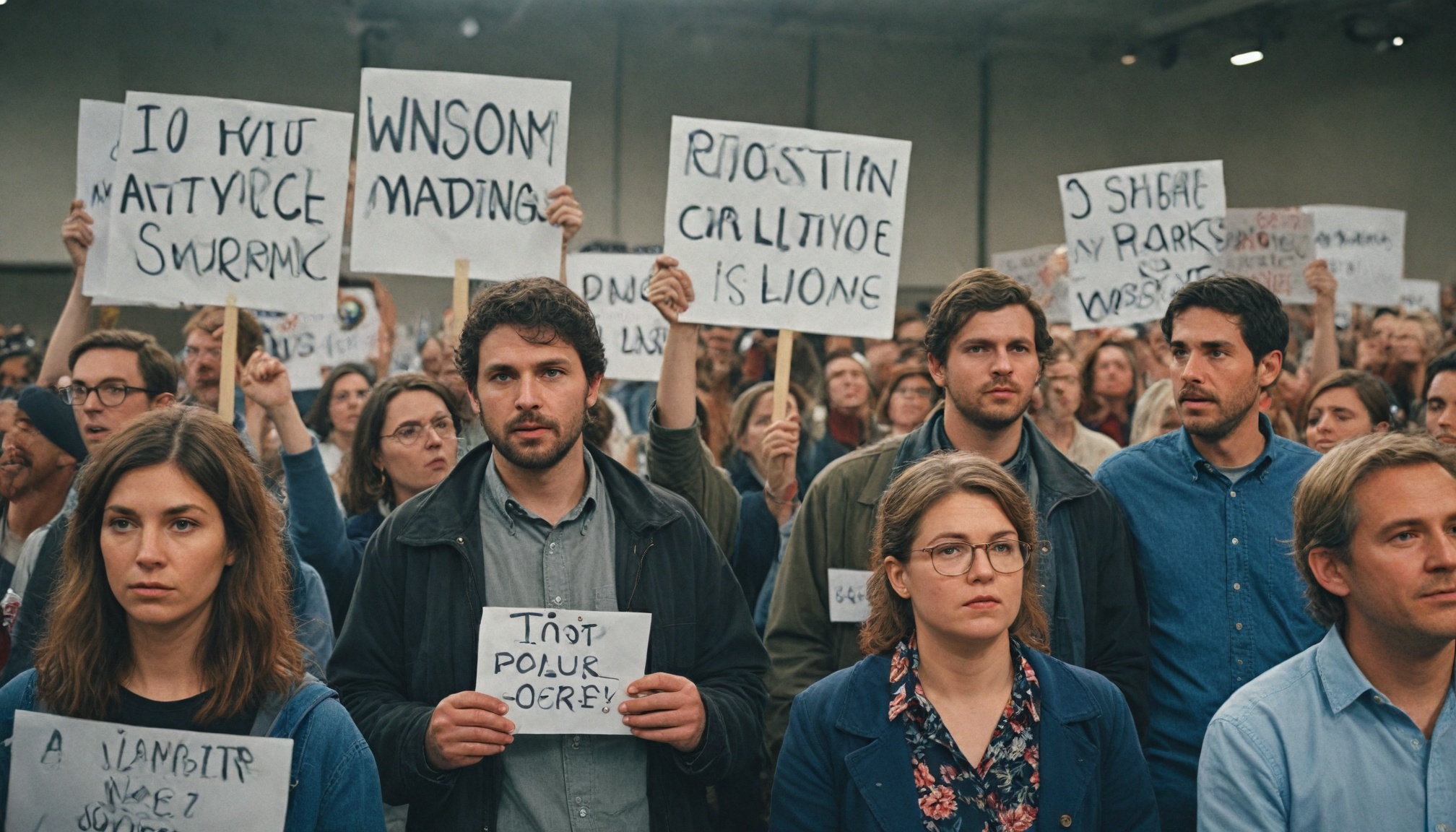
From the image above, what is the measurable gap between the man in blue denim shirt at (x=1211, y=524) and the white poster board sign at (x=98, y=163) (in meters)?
3.35

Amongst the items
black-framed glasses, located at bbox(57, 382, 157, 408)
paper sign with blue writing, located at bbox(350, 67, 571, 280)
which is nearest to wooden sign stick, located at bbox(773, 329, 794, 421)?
paper sign with blue writing, located at bbox(350, 67, 571, 280)

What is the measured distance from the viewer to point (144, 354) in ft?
12.1

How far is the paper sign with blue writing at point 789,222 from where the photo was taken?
4059 mm

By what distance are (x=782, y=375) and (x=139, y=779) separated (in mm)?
2276

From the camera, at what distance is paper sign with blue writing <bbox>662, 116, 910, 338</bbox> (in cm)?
406

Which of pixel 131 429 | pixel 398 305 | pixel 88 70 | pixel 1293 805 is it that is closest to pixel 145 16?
pixel 88 70

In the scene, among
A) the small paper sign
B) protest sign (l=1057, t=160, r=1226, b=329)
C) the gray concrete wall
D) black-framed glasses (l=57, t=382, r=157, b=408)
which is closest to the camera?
the small paper sign

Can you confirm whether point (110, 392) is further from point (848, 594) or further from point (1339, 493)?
point (1339, 493)

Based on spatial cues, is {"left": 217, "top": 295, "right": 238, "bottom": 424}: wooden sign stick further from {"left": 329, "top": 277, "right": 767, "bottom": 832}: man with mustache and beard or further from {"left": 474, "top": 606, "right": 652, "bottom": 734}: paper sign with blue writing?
{"left": 474, "top": 606, "right": 652, "bottom": 734}: paper sign with blue writing

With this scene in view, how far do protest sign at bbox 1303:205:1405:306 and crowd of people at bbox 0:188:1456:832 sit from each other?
14.0ft

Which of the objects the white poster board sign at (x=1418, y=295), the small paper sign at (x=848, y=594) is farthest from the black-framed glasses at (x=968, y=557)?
the white poster board sign at (x=1418, y=295)

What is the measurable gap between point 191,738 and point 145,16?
1354 centimetres

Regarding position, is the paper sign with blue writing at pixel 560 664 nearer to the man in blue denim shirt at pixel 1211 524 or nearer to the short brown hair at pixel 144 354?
the man in blue denim shirt at pixel 1211 524

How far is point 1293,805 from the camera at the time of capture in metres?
2.21
